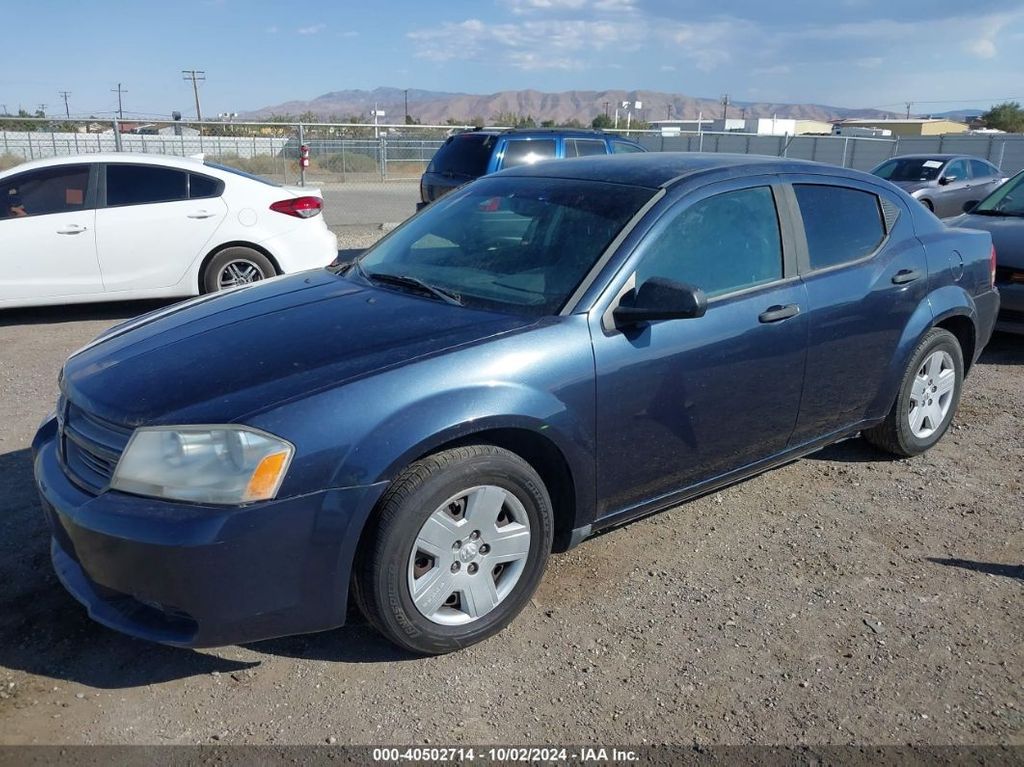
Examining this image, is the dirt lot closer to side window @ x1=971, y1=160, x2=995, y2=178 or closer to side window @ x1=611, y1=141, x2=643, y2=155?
side window @ x1=611, y1=141, x2=643, y2=155

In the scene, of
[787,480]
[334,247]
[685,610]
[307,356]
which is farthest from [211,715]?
[334,247]

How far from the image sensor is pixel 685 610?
137 inches

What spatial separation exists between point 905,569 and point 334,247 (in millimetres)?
6447

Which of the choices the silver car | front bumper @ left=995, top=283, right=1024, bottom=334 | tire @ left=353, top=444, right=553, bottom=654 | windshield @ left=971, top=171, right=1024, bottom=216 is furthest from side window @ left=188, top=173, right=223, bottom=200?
the silver car

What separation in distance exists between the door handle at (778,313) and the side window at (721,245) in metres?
0.14

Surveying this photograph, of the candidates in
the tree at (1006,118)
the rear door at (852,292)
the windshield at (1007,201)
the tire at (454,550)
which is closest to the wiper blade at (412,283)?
the tire at (454,550)

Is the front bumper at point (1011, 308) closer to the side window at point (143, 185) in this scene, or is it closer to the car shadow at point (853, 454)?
the car shadow at point (853, 454)

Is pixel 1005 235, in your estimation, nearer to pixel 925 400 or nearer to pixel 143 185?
pixel 925 400

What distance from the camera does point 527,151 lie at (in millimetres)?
11250

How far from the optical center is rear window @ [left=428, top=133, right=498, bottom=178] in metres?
11.0

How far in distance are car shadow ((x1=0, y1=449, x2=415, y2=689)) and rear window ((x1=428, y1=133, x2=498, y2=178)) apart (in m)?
8.23

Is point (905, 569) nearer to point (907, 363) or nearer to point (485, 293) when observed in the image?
point (907, 363)

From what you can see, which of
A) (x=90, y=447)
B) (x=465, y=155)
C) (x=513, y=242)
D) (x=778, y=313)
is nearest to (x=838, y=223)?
(x=778, y=313)

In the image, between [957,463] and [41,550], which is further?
[957,463]
